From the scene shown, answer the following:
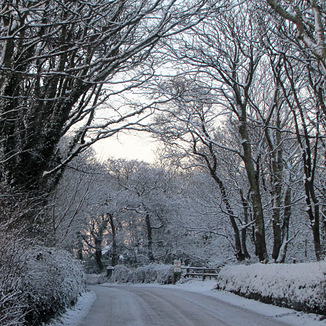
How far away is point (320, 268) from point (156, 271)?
19920mm

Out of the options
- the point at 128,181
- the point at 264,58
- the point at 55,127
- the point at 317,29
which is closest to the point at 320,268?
the point at 317,29

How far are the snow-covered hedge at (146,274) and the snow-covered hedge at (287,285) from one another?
12744 millimetres

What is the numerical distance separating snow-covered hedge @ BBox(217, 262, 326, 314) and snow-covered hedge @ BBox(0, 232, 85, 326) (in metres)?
5.03

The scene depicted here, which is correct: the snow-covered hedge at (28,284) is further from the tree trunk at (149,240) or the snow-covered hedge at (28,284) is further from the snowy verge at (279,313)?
the tree trunk at (149,240)

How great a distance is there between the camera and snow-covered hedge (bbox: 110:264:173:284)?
24609mm

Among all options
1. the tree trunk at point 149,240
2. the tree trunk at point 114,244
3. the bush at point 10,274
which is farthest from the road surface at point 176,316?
the tree trunk at point 114,244

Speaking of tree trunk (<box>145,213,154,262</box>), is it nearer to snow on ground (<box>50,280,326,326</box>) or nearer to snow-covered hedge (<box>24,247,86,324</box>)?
snow on ground (<box>50,280,326,326</box>)

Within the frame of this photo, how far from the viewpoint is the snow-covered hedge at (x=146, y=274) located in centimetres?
2461

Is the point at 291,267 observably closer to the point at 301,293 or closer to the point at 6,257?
the point at 301,293

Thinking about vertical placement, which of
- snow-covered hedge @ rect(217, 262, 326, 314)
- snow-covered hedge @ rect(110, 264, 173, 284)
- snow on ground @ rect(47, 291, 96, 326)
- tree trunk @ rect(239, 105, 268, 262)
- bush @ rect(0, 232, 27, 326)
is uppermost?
tree trunk @ rect(239, 105, 268, 262)

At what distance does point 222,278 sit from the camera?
571 inches

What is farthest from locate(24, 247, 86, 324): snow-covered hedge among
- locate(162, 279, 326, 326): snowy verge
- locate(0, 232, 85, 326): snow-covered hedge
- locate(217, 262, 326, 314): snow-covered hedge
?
locate(217, 262, 326, 314): snow-covered hedge

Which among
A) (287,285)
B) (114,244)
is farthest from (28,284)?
(114,244)

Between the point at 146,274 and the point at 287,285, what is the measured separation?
19.8 meters
